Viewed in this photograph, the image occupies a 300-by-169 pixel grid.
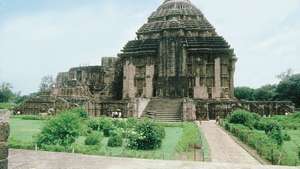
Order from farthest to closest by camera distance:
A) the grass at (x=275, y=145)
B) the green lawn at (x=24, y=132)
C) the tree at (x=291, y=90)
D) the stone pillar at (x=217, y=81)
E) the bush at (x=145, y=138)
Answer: the tree at (x=291, y=90) → the stone pillar at (x=217, y=81) → the green lawn at (x=24, y=132) → the bush at (x=145, y=138) → the grass at (x=275, y=145)

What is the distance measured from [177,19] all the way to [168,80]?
28.4 ft

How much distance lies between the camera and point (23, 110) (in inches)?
1788

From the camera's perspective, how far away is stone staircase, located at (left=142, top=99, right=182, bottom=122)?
3853cm

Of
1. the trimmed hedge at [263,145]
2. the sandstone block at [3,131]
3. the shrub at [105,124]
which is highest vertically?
the sandstone block at [3,131]

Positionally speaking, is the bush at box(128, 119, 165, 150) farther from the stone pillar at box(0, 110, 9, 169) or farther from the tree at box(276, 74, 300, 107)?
the tree at box(276, 74, 300, 107)

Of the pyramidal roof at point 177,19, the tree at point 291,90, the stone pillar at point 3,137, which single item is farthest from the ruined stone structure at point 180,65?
the stone pillar at point 3,137

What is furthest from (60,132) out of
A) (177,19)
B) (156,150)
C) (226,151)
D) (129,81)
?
(177,19)

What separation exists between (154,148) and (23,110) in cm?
2903

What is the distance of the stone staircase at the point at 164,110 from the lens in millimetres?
38531

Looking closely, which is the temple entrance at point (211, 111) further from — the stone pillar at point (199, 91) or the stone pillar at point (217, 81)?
the stone pillar at point (217, 81)

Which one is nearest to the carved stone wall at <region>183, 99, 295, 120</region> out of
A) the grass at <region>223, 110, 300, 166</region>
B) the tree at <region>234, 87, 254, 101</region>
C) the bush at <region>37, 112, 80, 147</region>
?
the grass at <region>223, 110, 300, 166</region>

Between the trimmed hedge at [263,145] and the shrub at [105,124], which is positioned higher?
the shrub at [105,124]

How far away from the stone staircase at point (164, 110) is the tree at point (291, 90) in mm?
25480

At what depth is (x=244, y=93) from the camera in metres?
80.9
